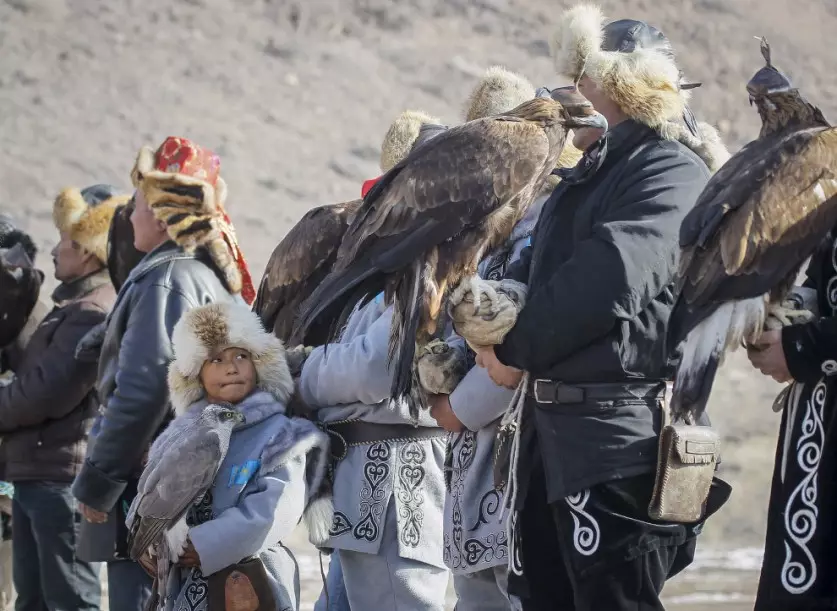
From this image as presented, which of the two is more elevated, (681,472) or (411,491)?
(681,472)

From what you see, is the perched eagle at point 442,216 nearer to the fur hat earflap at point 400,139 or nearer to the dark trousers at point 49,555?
the fur hat earflap at point 400,139

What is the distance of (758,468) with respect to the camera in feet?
36.4

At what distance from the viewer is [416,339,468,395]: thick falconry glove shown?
3510 millimetres

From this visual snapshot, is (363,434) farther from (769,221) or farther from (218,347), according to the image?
(769,221)

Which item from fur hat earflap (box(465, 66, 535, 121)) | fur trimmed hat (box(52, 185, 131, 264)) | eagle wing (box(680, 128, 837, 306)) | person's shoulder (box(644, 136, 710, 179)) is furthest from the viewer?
fur trimmed hat (box(52, 185, 131, 264))

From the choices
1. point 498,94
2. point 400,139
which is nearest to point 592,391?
point 498,94

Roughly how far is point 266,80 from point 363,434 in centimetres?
1270

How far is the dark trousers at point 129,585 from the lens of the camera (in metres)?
4.68

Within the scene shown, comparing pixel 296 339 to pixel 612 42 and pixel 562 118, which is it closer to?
pixel 562 118

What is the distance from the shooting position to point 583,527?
300 centimetres

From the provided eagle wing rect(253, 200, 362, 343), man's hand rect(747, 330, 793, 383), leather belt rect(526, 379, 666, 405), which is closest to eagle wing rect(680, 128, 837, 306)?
man's hand rect(747, 330, 793, 383)

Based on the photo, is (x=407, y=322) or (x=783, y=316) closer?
(x=783, y=316)

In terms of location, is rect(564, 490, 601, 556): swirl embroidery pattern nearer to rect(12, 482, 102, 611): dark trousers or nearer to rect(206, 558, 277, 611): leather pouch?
rect(206, 558, 277, 611): leather pouch

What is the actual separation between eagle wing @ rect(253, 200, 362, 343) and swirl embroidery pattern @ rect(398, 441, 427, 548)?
2.72ft
